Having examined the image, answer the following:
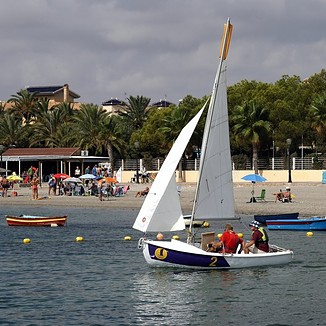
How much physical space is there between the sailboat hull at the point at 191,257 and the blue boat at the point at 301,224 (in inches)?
586

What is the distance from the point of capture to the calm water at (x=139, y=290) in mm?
24781

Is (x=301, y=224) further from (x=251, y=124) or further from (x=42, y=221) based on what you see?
(x=251, y=124)

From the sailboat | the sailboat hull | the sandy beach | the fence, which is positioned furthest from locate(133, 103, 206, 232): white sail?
the fence

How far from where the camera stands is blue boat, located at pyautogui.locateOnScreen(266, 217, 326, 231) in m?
46.6

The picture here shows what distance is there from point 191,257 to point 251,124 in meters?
60.7

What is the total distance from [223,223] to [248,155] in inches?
1743

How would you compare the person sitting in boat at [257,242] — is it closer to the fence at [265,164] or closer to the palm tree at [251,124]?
the fence at [265,164]

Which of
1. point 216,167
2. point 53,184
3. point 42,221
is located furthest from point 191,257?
point 53,184

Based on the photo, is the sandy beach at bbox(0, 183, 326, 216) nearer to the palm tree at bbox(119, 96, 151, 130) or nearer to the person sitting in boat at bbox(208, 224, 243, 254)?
the person sitting in boat at bbox(208, 224, 243, 254)

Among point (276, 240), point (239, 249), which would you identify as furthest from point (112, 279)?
point (276, 240)

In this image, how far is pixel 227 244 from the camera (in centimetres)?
3156

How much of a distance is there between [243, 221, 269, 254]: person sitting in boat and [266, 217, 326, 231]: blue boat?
14301mm

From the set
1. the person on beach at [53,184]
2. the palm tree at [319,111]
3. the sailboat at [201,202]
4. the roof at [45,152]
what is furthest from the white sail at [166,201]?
the roof at [45,152]

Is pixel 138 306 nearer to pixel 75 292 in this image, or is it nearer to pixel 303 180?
pixel 75 292
